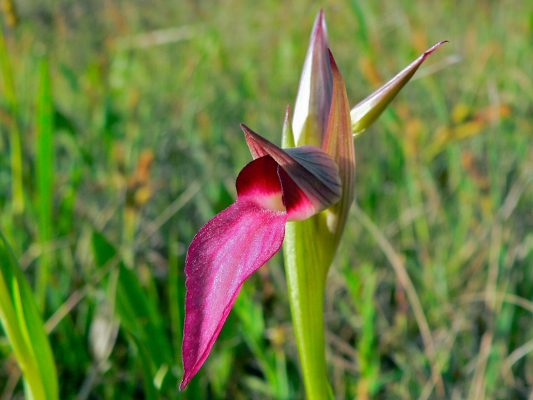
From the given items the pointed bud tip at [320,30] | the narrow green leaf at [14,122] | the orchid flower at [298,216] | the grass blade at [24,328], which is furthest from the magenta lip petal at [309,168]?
the narrow green leaf at [14,122]

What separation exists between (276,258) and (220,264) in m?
0.80

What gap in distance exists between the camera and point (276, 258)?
1.21 m

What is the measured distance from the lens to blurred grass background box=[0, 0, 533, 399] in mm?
921

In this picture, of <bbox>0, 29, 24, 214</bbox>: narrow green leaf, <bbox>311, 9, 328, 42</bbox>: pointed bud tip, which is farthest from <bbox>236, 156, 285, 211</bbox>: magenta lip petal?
<bbox>0, 29, 24, 214</bbox>: narrow green leaf

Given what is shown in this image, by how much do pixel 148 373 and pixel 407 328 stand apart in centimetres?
62

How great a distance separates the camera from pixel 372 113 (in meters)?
0.51

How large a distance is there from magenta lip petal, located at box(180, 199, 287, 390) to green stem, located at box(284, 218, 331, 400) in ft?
0.21

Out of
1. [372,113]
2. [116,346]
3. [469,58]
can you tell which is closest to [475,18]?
[469,58]

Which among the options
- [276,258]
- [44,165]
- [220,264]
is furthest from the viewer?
[276,258]

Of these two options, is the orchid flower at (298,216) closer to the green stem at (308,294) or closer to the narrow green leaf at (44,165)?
the green stem at (308,294)

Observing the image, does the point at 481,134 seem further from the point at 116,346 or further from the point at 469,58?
the point at 116,346

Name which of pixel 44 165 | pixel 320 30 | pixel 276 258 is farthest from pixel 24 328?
pixel 276 258

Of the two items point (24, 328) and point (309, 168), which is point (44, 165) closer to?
point (24, 328)

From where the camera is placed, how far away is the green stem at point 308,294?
20.0 inches
